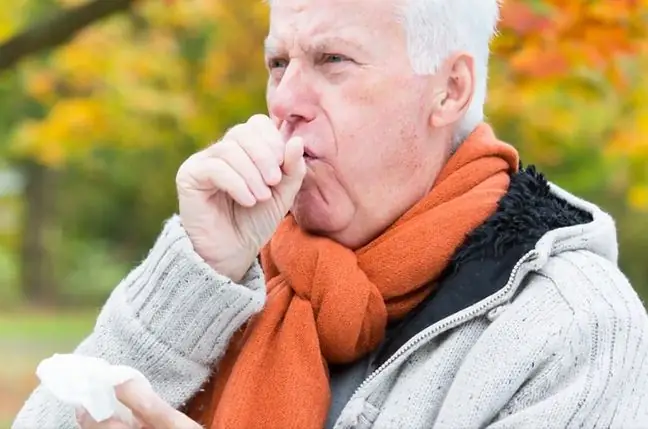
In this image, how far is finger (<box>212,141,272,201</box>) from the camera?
78.9 inches

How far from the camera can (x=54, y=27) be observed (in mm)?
4273

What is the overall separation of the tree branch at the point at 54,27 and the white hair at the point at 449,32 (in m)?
2.39

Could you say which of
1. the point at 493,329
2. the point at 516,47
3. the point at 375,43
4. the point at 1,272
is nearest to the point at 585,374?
the point at 493,329

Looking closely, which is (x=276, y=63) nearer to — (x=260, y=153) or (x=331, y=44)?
(x=331, y=44)

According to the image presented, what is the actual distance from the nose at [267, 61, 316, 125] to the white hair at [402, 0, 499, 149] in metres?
0.21

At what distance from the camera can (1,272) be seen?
746 inches

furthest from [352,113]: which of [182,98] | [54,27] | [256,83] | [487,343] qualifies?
[182,98]

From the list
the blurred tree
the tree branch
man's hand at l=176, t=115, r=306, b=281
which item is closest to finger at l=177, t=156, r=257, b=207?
man's hand at l=176, t=115, r=306, b=281

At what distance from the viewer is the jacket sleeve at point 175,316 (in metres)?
2.05

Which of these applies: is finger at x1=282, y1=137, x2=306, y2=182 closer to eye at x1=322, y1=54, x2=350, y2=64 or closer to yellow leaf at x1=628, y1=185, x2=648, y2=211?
eye at x1=322, y1=54, x2=350, y2=64

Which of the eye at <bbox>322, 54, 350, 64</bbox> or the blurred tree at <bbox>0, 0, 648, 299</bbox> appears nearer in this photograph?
the eye at <bbox>322, 54, 350, 64</bbox>

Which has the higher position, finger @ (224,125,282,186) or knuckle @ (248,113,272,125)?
knuckle @ (248,113,272,125)

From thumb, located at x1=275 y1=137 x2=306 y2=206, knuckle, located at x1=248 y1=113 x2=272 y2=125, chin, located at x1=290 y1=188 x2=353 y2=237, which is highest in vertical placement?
knuckle, located at x1=248 y1=113 x2=272 y2=125

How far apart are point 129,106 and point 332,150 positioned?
6.15 metres
